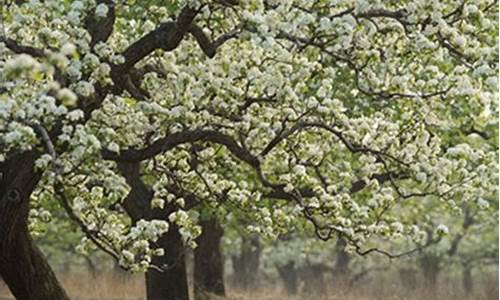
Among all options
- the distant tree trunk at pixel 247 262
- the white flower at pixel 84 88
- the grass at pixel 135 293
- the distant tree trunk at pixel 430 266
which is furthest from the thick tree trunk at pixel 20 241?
the distant tree trunk at pixel 247 262

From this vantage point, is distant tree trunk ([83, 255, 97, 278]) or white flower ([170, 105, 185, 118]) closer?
white flower ([170, 105, 185, 118])

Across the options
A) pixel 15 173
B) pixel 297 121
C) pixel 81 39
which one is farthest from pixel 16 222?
pixel 297 121

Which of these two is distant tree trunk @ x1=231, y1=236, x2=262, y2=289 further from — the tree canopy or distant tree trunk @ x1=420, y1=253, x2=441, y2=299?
the tree canopy

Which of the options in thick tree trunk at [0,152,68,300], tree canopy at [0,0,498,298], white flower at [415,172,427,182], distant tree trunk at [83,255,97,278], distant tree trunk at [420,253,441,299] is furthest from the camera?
distant tree trunk at [420,253,441,299]

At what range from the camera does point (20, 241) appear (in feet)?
43.3

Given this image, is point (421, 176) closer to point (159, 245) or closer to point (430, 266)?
point (159, 245)

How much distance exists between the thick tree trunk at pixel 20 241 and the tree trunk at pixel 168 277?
6189 mm

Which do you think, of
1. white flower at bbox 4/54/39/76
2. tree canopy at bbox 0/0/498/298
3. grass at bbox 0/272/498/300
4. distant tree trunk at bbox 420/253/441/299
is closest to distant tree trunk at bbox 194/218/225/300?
grass at bbox 0/272/498/300

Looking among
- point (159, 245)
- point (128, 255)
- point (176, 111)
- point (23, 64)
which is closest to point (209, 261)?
point (159, 245)

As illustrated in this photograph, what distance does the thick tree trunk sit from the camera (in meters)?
12.2

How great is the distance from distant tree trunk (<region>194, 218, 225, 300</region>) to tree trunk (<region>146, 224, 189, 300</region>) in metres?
5.21

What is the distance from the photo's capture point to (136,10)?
686 inches

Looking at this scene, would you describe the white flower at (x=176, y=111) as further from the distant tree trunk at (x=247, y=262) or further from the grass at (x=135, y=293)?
the distant tree trunk at (x=247, y=262)

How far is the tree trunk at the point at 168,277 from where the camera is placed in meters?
20.2
